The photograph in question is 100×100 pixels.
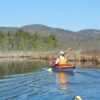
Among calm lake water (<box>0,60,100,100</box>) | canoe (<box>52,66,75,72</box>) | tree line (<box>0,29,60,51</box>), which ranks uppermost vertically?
tree line (<box>0,29,60,51</box>)

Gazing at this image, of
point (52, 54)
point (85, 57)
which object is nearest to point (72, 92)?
point (85, 57)

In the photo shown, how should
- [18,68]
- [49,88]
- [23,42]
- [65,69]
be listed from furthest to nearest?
[23,42], [18,68], [65,69], [49,88]

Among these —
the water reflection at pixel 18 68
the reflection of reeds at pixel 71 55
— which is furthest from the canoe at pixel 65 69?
the reflection of reeds at pixel 71 55

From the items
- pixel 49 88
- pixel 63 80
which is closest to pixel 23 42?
pixel 63 80

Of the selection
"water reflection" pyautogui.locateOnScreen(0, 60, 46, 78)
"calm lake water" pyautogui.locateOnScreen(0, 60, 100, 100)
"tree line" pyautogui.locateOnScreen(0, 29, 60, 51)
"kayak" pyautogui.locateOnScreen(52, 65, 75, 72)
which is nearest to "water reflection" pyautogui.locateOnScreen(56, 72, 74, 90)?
"calm lake water" pyautogui.locateOnScreen(0, 60, 100, 100)

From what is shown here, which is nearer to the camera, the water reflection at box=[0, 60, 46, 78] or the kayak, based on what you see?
the kayak

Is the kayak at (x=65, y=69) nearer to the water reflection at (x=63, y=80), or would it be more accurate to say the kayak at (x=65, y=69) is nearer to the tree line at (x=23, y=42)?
the water reflection at (x=63, y=80)

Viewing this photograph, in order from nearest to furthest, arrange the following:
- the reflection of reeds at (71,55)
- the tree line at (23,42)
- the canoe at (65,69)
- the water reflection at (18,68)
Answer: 1. the canoe at (65,69)
2. the water reflection at (18,68)
3. the reflection of reeds at (71,55)
4. the tree line at (23,42)

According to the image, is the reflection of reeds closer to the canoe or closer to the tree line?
the canoe

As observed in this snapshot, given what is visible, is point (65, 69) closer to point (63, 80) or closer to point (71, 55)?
point (63, 80)

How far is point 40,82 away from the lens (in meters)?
32.8

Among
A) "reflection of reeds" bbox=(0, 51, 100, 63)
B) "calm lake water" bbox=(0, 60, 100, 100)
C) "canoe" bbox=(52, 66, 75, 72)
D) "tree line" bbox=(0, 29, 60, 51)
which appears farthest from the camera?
"tree line" bbox=(0, 29, 60, 51)

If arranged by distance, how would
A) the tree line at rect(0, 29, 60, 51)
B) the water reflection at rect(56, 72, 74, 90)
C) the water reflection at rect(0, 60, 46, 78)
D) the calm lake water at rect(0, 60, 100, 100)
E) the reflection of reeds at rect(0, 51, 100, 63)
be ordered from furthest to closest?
the tree line at rect(0, 29, 60, 51) → the reflection of reeds at rect(0, 51, 100, 63) → the water reflection at rect(0, 60, 46, 78) → the water reflection at rect(56, 72, 74, 90) → the calm lake water at rect(0, 60, 100, 100)

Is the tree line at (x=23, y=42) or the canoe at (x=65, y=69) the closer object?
the canoe at (x=65, y=69)
